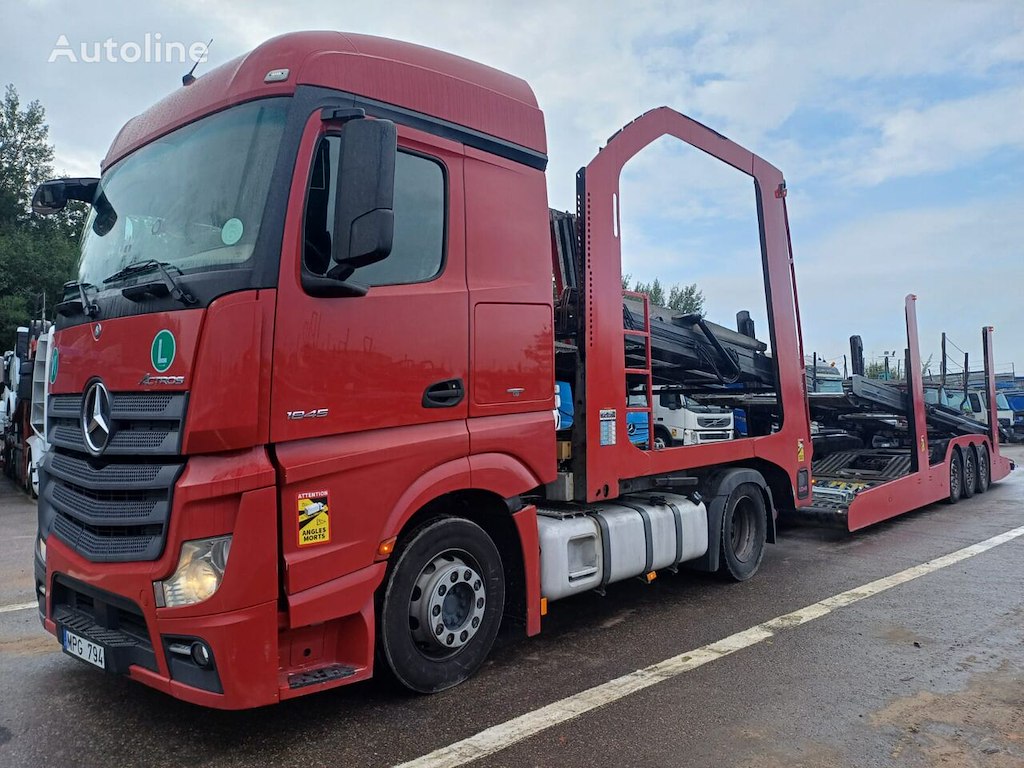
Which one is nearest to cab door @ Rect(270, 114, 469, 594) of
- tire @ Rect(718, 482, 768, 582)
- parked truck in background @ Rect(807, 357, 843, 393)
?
tire @ Rect(718, 482, 768, 582)

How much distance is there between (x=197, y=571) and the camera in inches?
117

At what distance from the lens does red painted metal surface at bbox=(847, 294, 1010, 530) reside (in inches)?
316

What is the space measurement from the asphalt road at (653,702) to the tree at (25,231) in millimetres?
17697

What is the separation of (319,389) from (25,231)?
27673 millimetres

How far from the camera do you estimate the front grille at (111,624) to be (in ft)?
10.2

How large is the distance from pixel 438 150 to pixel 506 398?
135 centimetres

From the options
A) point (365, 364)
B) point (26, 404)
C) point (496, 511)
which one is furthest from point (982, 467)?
point (26, 404)

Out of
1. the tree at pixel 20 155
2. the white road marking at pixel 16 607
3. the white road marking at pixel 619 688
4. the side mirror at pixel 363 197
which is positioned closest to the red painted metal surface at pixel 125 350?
the side mirror at pixel 363 197

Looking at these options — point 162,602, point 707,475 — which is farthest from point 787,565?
point 162,602

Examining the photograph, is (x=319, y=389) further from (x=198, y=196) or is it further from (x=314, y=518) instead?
(x=198, y=196)

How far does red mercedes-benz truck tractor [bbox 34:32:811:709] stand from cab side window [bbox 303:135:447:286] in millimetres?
12

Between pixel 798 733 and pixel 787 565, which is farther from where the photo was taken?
pixel 787 565

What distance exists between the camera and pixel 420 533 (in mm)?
3684

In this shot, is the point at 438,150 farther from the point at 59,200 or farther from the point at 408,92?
the point at 59,200
